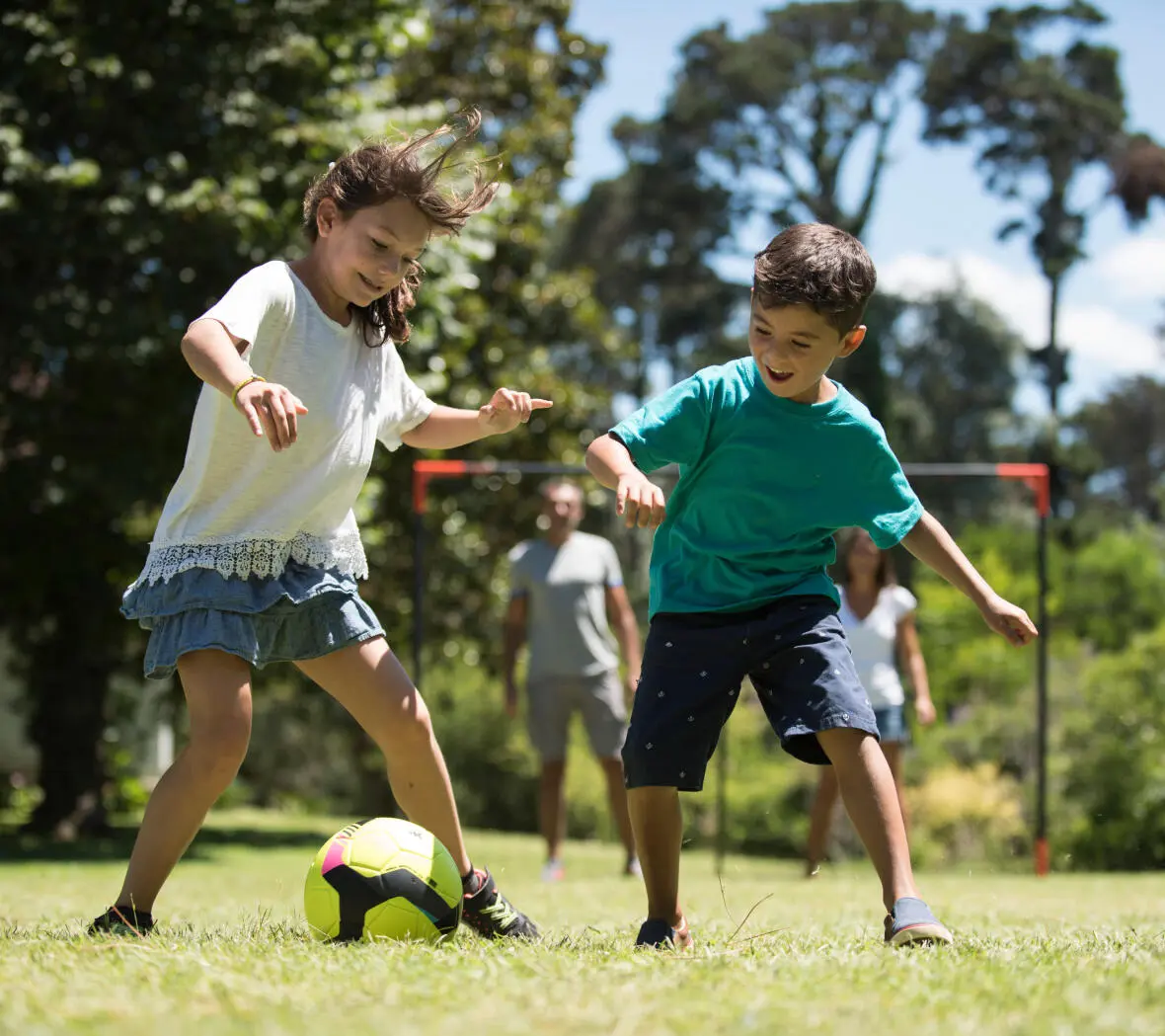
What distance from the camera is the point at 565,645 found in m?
8.74

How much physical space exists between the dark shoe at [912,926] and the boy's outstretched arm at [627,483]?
1031mm

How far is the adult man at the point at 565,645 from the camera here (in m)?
8.66

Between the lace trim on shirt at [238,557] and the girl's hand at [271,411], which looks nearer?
the girl's hand at [271,411]

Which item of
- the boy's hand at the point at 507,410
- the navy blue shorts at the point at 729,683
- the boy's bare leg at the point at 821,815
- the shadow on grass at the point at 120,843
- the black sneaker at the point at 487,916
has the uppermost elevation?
the boy's hand at the point at 507,410

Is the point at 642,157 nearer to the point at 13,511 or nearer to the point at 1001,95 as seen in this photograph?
the point at 1001,95

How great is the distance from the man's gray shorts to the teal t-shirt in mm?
5135

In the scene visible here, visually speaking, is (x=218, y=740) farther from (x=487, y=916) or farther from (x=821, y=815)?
(x=821, y=815)

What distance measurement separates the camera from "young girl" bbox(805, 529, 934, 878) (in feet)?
26.2

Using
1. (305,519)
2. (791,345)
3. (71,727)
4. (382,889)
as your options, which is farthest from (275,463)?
(71,727)

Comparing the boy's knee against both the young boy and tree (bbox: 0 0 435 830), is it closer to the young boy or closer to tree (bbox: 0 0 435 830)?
the young boy

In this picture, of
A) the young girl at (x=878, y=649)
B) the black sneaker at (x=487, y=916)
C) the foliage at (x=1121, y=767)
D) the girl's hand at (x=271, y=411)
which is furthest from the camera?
the foliage at (x=1121, y=767)

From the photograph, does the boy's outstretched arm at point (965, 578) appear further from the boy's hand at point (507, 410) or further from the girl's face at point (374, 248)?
the girl's face at point (374, 248)

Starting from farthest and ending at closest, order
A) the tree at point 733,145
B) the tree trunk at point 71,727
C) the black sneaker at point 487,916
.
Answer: the tree at point 733,145, the tree trunk at point 71,727, the black sneaker at point 487,916

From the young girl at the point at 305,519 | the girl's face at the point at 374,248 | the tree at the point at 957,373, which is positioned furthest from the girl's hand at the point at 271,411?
the tree at the point at 957,373
